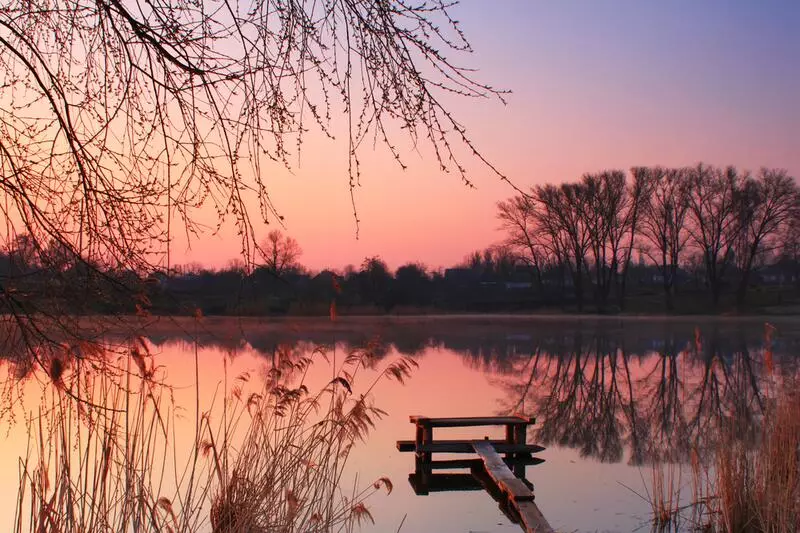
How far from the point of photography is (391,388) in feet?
48.2

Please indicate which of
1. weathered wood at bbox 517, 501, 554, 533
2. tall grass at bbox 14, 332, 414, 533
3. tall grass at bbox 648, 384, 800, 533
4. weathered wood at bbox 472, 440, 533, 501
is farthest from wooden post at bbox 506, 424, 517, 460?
tall grass at bbox 14, 332, 414, 533

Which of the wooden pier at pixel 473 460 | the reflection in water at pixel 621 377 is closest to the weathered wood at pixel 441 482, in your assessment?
the wooden pier at pixel 473 460

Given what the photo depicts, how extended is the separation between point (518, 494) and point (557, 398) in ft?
23.0

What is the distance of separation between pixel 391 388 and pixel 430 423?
521 cm

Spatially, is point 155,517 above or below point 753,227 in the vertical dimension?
below

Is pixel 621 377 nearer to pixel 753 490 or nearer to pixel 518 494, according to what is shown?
pixel 518 494

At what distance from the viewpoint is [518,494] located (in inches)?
274

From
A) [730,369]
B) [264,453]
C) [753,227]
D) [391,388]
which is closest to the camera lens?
[264,453]

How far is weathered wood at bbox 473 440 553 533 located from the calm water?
0.88ft

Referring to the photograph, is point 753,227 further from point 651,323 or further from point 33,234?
point 33,234

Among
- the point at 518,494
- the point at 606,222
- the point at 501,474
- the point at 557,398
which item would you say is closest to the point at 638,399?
the point at 557,398

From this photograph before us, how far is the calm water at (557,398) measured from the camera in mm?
7508

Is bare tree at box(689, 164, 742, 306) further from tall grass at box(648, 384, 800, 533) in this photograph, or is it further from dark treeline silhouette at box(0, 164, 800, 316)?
tall grass at box(648, 384, 800, 533)

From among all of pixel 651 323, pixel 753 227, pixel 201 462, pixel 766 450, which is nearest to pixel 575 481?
pixel 766 450
